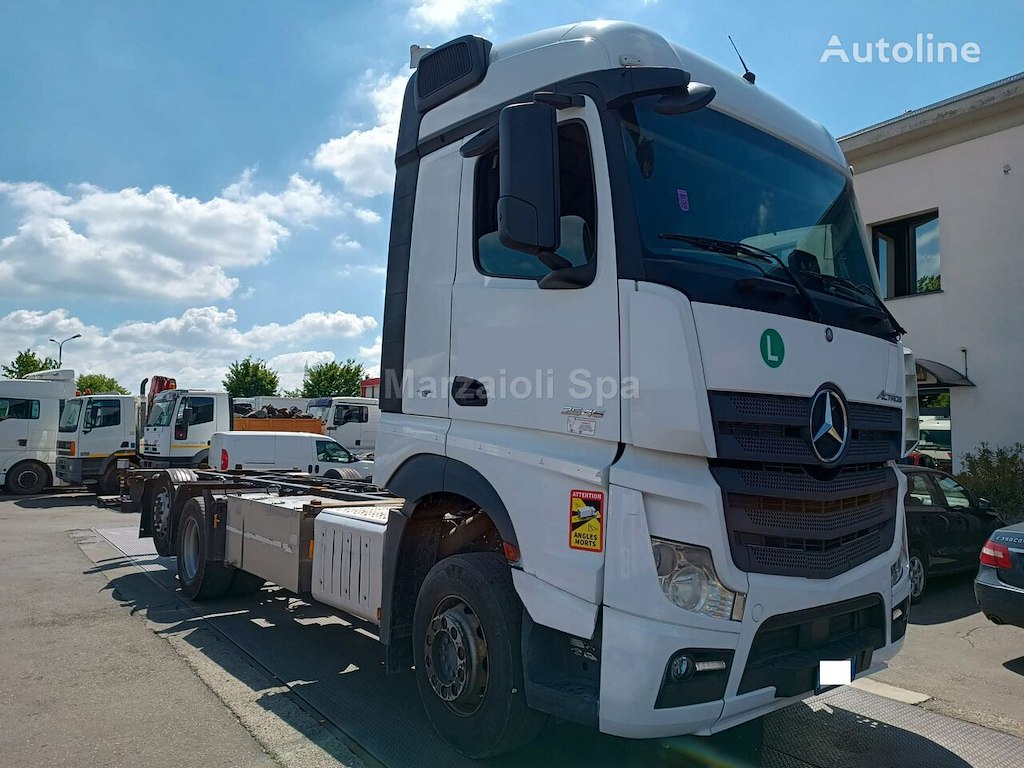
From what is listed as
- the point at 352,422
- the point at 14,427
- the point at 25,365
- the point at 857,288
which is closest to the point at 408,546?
the point at 857,288

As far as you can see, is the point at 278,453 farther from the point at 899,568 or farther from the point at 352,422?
the point at 899,568

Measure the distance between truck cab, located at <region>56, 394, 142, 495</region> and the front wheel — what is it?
18429 mm

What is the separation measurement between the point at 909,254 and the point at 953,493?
8094 mm

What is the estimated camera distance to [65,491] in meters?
21.2

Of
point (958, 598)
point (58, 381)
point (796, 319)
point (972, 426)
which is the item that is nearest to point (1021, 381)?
point (972, 426)

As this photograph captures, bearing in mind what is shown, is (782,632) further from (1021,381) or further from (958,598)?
(1021,381)

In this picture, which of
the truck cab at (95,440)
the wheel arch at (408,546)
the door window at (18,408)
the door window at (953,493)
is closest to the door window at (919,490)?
the door window at (953,493)

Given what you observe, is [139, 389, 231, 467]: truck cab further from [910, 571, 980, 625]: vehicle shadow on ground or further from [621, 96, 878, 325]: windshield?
[621, 96, 878, 325]: windshield

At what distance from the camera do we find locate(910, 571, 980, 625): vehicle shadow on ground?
7.56 m

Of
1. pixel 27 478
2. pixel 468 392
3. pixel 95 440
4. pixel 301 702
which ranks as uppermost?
pixel 468 392

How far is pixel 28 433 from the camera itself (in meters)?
19.9

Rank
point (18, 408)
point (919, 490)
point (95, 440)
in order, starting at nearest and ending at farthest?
point (919, 490)
point (95, 440)
point (18, 408)

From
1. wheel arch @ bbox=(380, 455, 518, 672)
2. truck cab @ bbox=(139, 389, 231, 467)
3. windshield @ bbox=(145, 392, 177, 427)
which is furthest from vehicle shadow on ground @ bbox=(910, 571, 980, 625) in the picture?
windshield @ bbox=(145, 392, 177, 427)

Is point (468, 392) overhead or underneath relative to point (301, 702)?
overhead
